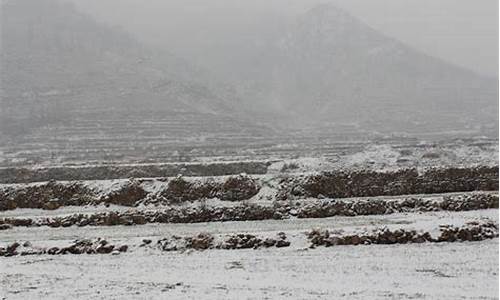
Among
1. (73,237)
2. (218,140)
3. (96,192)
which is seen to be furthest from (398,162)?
(218,140)

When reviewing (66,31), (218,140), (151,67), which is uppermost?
(66,31)

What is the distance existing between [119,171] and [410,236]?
77.4 ft

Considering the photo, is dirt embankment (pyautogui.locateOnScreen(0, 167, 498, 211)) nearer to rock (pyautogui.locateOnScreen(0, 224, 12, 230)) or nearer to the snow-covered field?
rock (pyautogui.locateOnScreen(0, 224, 12, 230))

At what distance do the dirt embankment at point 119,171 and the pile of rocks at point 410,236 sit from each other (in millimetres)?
19108

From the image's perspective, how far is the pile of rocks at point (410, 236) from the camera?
1694 centimetres

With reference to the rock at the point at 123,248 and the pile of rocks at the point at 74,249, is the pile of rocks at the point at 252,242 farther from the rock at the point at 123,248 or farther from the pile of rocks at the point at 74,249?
the pile of rocks at the point at 74,249

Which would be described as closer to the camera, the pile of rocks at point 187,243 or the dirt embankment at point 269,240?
the dirt embankment at point 269,240

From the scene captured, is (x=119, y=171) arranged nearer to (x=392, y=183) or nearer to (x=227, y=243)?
(x=392, y=183)

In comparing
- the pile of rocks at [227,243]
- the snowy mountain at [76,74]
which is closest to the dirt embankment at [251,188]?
the pile of rocks at [227,243]

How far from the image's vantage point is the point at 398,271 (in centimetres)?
1409

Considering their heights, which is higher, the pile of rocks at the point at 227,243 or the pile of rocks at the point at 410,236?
the pile of rocks at the point at 410,236

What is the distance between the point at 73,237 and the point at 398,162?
101 ft

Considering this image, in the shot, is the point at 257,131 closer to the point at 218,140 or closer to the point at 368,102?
the point at 218,140

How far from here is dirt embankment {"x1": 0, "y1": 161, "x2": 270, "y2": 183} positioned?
1362 inches
